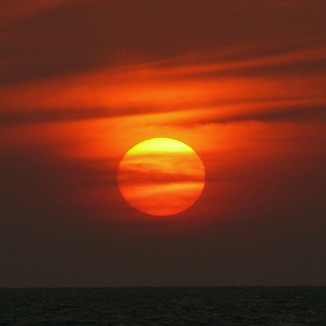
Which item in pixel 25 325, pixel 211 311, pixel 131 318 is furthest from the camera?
pixel 211 311

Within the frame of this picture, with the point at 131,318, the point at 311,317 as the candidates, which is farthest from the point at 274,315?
the point at 131,318

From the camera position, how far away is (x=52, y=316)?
363ft

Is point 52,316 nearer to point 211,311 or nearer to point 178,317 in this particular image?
point 178,317

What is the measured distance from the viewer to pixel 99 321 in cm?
10038

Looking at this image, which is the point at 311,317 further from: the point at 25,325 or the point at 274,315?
the point at 25,325

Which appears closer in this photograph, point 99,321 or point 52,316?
point 99,321

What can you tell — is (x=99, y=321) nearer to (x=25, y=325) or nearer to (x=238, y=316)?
(x=25, y=325)

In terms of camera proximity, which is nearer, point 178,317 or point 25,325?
point 25,325

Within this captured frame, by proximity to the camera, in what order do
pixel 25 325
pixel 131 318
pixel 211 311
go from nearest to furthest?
1. pixel 25 325
2. pixel 131 318
3. pixel 211 311

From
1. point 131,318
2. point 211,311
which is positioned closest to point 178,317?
point 131,318

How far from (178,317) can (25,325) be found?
881 inches

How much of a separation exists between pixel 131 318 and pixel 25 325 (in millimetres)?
15081

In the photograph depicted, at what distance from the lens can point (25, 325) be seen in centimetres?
9569

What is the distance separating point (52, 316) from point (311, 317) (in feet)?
116
